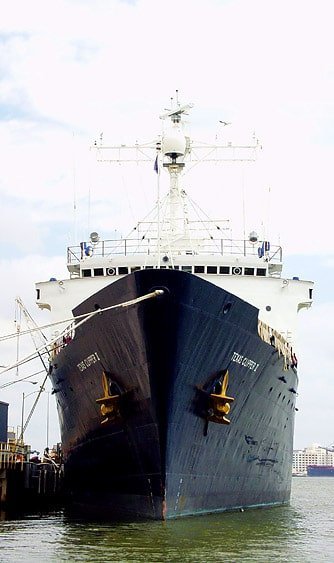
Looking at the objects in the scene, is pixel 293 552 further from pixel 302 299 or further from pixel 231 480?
pixel 302 299

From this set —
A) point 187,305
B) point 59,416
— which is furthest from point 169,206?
point 187,305

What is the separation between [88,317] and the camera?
2294cm

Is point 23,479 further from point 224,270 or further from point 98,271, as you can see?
point 224,270

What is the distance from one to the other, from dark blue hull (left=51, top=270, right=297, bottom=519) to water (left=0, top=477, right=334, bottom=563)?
777mm

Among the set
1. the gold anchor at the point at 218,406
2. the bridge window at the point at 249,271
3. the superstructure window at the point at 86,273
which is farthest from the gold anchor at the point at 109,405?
the bridge window at the point at 249,271

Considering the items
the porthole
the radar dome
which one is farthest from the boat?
the radar dome

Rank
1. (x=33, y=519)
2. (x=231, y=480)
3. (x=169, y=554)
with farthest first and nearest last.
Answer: (x=33, y=519)
(x=231, y=480)
(x=169, y=554)

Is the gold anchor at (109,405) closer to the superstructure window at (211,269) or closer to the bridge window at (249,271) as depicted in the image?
the superstructure window at (211,269)

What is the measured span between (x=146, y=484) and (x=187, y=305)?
4.51 metres

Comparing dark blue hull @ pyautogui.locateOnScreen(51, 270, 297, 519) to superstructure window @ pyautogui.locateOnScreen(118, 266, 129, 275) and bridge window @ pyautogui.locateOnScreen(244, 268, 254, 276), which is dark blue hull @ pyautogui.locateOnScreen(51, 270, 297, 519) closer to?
superstructure window @ pyautogui.locateOnScreen(118, 266, 129, 275)

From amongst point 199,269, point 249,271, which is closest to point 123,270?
point 199,269

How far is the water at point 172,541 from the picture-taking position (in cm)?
1833

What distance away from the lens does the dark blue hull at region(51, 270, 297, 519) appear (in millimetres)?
22000

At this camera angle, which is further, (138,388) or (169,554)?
(138,388)
